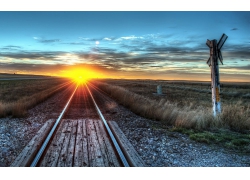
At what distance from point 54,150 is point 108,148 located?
1.25m

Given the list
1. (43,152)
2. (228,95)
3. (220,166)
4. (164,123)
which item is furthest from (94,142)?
(228,95)

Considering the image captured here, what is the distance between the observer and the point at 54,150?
519 cm

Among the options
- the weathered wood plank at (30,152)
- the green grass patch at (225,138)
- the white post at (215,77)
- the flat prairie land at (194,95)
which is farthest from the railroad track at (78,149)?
the flat prairie land at (194,95)

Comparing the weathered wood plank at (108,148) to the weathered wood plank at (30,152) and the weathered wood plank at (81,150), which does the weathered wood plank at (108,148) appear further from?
the weathered wood plank at (30,152)

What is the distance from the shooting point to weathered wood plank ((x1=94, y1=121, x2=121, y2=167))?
4534 millimetres

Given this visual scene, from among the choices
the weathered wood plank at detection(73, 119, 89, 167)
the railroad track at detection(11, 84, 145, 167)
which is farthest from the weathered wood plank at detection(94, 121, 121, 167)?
the weathered wood plank at detection(73, 119, 89, 167)

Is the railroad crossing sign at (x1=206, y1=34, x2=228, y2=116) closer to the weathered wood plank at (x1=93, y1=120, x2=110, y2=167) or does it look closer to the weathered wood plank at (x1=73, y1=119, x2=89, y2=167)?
the weathered wood plank at (x1=93, y1=120, x2=110, y2=167)

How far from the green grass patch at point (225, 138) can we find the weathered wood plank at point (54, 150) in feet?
12.0

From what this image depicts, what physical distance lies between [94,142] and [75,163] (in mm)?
1352

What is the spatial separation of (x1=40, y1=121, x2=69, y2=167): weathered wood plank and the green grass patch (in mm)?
3645

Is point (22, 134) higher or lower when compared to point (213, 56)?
lower

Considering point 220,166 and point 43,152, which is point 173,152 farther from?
point 43,152
